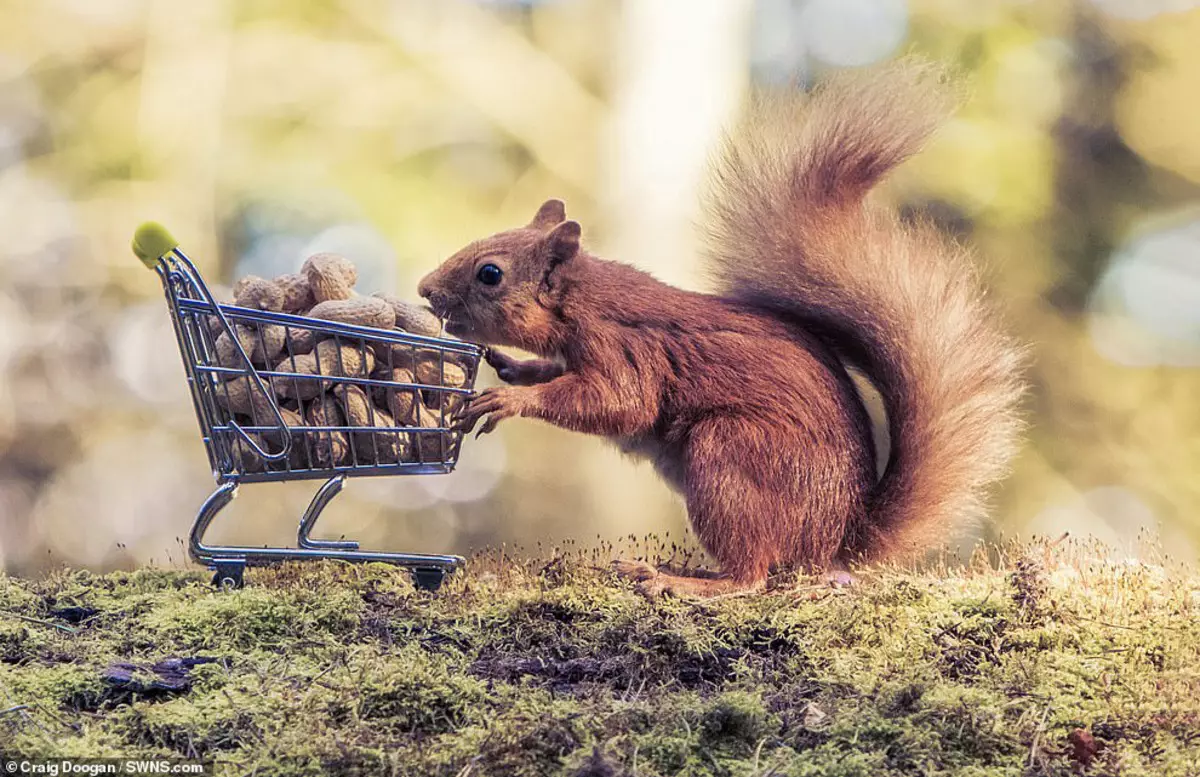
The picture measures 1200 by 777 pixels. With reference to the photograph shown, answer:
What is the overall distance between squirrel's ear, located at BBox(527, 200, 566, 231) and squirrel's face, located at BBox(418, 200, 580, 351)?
238 mm

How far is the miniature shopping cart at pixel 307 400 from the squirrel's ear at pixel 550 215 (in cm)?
55

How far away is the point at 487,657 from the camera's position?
72.7 inches

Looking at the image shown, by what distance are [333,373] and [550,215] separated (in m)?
0.82

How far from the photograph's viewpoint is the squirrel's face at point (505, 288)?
2.56 metres

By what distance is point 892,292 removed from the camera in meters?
2.48

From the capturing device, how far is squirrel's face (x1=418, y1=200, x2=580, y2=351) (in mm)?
2559

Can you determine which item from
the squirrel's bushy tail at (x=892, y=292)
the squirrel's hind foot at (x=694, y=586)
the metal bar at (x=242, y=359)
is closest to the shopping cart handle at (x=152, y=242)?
the metal bar at (x=242, y=359)

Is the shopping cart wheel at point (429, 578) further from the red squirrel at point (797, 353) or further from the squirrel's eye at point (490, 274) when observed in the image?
the squirrel's eye at point (490, 274)

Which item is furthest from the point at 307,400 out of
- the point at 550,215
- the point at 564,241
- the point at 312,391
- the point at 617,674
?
the point at 617,674

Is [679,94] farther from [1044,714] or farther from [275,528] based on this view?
[1044,714]

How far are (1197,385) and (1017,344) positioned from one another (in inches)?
64.8

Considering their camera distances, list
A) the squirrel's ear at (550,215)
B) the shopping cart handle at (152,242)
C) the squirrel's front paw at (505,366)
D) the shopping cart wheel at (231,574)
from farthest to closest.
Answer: the squirrel's ear at (550,215), the squirrel's front paw at (505,366), the shopping cart wheel at (231,574), the shopping cart handle at (152,242)

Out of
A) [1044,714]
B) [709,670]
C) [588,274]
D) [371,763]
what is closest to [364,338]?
[588,274]

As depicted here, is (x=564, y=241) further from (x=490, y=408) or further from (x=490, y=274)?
(x=490, y=408)
